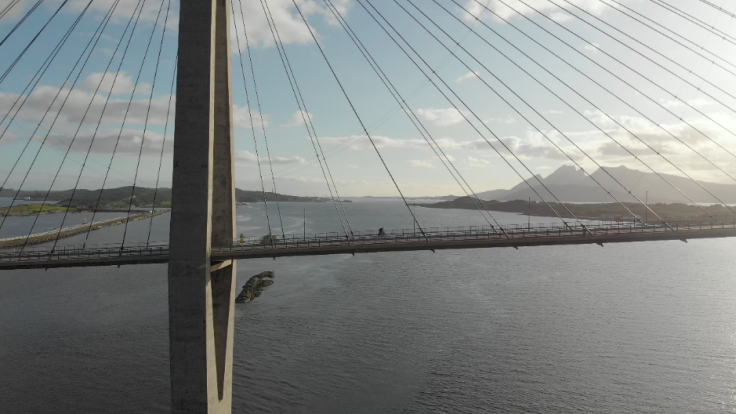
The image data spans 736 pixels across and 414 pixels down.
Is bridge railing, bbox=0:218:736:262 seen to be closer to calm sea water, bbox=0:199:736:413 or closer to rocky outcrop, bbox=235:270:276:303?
calm sea water, bbox=0:199:736:413

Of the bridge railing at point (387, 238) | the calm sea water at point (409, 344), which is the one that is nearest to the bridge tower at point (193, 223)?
the bridge railing at point (387, 238)

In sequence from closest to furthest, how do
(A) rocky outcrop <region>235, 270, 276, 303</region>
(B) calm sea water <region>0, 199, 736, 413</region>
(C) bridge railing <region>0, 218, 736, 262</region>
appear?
(C) bridge railing <region>0, 218, 736, 262</region> < (B) calm sea water <region>0, 199, 736, 413</region> < (A) rocky outcrop <region>235, 270, 276, 303</region>

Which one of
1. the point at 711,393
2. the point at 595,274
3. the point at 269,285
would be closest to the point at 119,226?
the point at 269,285

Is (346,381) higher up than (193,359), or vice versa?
(193,359)

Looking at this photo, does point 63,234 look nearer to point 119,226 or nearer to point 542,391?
point 119,226

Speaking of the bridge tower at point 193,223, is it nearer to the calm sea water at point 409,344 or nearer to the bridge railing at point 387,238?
the bridge railing at point 387,238

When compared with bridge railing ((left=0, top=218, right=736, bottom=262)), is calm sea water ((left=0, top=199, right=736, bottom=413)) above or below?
below

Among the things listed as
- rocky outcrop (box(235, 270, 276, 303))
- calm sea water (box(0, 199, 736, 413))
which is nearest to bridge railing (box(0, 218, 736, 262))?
calm sea water (box(0, 199, 736, 413))
